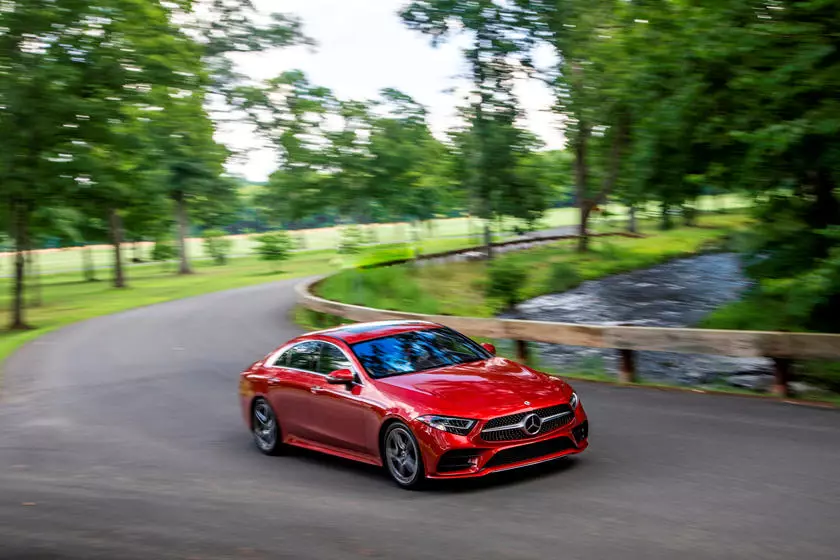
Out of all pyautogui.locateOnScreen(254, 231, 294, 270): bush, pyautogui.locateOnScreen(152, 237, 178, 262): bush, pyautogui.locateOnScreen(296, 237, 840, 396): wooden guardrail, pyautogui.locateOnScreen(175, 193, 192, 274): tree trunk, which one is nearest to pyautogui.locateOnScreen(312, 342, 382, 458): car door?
pyautogui.locateOnScreen(296, 237, 840, 396): wooden guardrail

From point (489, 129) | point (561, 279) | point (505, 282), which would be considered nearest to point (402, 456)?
point (505, 282)

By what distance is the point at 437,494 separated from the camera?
28.5 feet

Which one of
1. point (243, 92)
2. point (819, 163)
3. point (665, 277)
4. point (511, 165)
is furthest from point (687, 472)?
point (243, 92)

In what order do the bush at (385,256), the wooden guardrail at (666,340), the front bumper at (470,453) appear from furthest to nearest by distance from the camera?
the bush at (385,256), the wooden guardrail at (666,340), the front bumper at (470,453)

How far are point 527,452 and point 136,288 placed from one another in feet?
144

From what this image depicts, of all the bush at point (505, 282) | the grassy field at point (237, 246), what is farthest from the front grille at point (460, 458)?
the grassy field at point (237, 246)

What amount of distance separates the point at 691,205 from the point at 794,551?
18.6m

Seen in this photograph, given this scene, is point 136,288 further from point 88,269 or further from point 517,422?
point 517,422

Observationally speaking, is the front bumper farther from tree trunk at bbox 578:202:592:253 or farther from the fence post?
tree trunk at bbox 578:202:592:253

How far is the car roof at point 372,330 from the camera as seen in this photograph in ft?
33.5

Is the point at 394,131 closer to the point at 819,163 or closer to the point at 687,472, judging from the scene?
the point at 819,163

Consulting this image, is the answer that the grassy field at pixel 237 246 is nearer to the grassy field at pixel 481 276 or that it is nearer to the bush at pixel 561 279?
the grassy field at pixel 481 276

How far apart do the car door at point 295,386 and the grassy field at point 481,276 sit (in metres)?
13.1

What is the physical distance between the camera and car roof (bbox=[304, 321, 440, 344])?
33.5 ft
